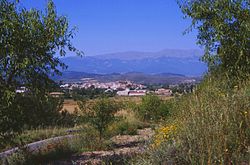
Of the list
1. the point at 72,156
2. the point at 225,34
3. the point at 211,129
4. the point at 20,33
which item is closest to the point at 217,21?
the point at 225,34

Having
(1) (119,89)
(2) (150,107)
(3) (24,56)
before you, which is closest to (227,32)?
(3) (24,56)

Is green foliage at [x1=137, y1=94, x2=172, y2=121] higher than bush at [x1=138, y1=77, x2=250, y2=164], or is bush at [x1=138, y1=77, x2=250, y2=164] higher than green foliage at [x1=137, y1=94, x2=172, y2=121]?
bush at [x1=138, y1=77, x2=250, y2=164]

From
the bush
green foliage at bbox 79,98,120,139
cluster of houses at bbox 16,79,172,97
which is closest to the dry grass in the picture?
cluster of houses at bbox 16,79,172,97

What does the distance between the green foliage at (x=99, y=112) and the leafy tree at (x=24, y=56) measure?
21.2 feet

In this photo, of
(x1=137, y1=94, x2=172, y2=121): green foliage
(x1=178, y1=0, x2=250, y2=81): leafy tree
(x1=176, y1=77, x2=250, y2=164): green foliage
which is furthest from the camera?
(x1=137, y1=94, x2=172, y2=121): green foliage

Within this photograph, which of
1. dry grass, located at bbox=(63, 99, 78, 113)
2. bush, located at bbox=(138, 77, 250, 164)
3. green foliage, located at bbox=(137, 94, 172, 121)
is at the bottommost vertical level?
dry grass, located at bbox=(63, 99, 78, 113)

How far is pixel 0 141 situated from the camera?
1030 cm

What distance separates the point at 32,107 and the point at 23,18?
2044 mm

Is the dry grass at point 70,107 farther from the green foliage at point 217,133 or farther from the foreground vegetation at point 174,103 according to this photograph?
the green foliage at point 217,133

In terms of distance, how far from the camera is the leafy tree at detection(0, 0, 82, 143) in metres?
8.95

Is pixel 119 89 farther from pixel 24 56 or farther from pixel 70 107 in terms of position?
pixel 24 56

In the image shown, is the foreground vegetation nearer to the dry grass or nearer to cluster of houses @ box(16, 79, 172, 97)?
cluster of houses @ box(16, 79, 172, 97)

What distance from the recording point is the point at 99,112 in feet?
54.2

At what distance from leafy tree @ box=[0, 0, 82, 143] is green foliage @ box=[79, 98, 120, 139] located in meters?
6.47
